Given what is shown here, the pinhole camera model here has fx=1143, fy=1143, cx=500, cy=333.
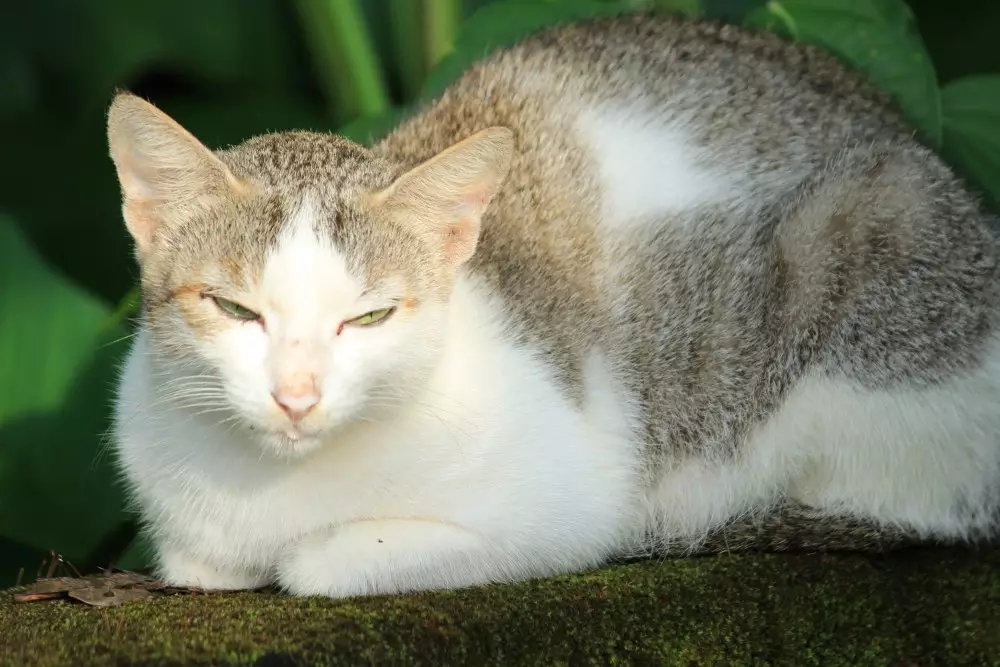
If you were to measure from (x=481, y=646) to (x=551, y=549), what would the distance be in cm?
30

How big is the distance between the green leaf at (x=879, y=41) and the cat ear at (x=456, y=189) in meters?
1.00

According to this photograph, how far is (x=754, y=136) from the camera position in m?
2.00

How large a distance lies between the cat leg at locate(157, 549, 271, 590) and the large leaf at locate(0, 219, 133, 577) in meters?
0.51

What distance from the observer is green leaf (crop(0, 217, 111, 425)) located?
→ 2.21m

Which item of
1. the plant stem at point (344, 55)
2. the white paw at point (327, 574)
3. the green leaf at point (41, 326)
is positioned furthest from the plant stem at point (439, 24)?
the white paw at point (327, 574)

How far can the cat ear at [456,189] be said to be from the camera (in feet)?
4.97

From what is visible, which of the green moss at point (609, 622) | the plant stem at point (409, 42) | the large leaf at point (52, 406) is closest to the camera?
the green moss at point (609, 622)

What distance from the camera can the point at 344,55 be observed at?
103 inches

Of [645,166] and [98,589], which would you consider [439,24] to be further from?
[98,589]

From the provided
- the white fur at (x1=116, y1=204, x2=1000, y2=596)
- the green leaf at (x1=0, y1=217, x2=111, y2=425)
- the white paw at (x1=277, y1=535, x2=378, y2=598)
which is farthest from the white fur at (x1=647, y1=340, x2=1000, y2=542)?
the green leaf at (x1=0, y1=217, x2=111, y2=425)

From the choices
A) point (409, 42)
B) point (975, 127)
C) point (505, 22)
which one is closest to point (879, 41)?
point (975, 127)

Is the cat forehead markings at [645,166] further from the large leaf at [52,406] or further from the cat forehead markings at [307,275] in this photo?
the large leaf at [52,406]

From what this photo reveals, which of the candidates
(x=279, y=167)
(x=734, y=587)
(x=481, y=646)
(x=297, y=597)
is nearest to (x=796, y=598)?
(x=734, y=587)

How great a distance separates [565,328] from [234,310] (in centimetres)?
58
